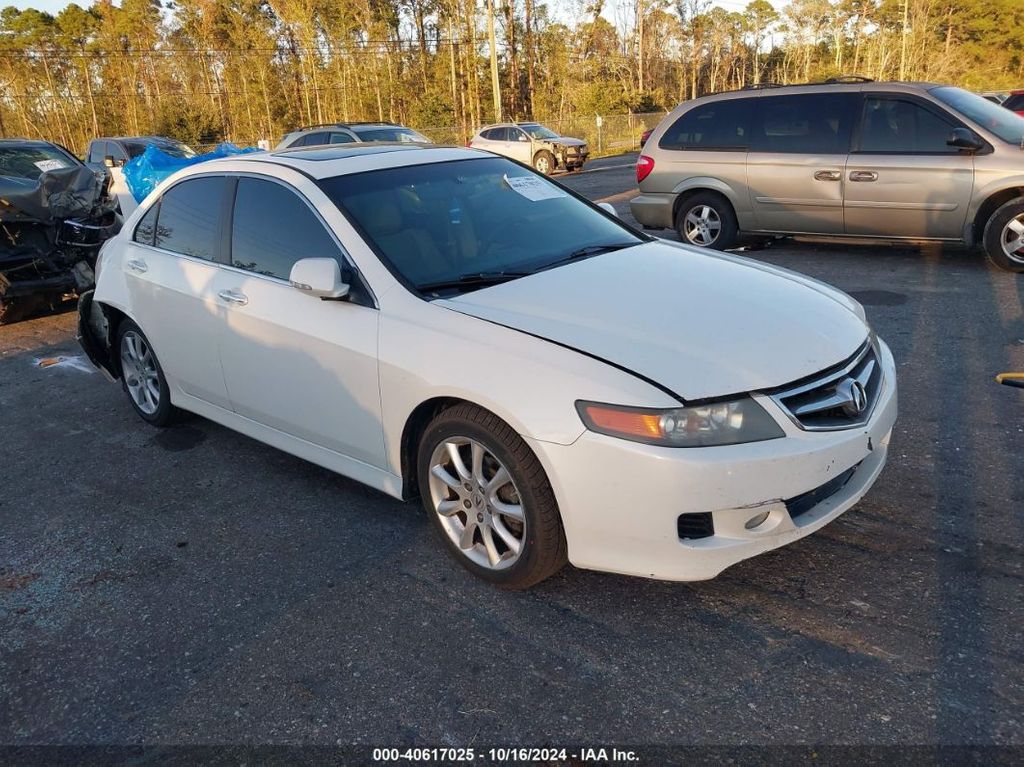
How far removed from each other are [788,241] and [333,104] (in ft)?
137

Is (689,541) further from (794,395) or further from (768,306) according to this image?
(768,306)

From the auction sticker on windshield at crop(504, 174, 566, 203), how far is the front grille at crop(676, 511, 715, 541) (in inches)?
86.0

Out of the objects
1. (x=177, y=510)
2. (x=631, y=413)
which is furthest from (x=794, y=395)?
(x=177, y=510)

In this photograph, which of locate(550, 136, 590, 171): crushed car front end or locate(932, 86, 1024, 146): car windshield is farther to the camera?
locate(550, 136, 590, 171): crushed car front end

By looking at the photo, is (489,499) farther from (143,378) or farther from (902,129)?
(902,129)

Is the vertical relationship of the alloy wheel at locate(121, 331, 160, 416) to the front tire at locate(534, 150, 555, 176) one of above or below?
below

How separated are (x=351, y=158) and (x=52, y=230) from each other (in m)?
5.49

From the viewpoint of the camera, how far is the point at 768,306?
11.1ft

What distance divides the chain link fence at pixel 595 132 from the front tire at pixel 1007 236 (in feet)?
100

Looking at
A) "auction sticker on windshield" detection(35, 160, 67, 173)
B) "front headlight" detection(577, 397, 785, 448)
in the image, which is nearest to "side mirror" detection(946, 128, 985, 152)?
"front headlight" detection(577, 397, 785, 448)

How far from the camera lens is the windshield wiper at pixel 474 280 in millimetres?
3541

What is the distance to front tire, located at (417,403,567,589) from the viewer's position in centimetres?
296

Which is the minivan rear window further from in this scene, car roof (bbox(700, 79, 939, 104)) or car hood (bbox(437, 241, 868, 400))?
car hood (bbox(437, 241, 868, 400))

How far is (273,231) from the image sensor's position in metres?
4.10
